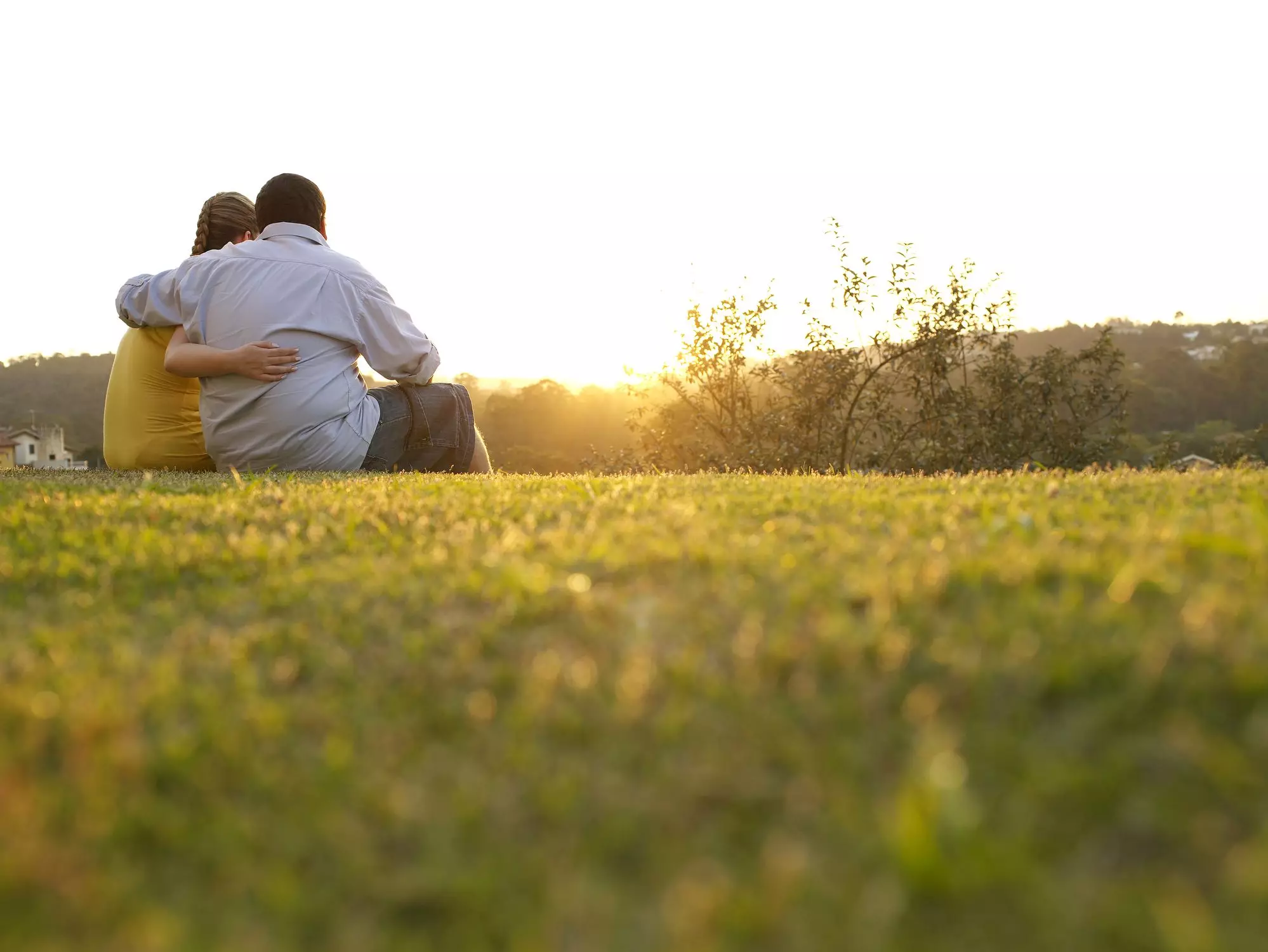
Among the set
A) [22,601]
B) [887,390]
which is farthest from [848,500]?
[887,390]

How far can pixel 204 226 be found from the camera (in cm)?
655

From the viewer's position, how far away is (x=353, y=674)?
5.70 feet

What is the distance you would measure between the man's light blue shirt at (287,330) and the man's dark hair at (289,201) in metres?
0.10

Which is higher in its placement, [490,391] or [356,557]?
[490,391]

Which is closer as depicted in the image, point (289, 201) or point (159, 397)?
point (289, 201)

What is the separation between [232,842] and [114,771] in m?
0.28

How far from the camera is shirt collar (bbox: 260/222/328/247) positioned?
5711 millimetres

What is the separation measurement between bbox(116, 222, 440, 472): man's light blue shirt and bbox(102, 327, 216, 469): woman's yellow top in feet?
1.02

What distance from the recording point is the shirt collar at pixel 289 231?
18.7 feet

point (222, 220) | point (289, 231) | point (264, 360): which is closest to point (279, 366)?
point (264, 360)

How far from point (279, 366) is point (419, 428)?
986mm

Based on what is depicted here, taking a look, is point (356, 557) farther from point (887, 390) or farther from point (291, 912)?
point (887, 390)

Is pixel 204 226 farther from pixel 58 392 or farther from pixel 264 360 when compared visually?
pixel 58 392

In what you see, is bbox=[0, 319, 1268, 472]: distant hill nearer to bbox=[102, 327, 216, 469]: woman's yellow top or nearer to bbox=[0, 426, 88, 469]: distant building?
bbox=[102, 327, 216, 469]: woman's yellow top
